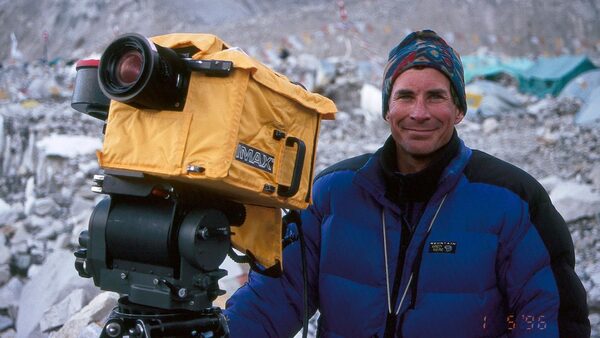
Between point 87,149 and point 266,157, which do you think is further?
point 87,149

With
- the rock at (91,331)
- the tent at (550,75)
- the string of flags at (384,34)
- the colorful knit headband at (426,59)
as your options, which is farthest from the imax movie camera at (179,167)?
the string of flags at (384,34)

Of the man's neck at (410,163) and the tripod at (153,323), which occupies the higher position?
the man's neck at (410,163)

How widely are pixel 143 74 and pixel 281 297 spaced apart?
880 mm

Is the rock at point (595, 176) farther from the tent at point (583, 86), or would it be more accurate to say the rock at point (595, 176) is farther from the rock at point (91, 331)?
the tent at point (583, 86)

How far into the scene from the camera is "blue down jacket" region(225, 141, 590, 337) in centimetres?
174

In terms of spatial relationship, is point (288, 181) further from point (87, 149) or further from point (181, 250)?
point (87, 149)

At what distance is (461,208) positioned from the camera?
6.07 feet

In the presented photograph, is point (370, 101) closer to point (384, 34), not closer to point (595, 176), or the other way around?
point (595, 176)

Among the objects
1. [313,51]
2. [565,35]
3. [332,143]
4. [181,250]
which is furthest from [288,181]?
[565,35]

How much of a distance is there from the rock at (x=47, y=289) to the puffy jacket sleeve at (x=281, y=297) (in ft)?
8.41

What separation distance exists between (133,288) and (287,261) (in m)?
0.61

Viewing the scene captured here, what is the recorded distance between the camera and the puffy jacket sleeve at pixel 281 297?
1.95 m

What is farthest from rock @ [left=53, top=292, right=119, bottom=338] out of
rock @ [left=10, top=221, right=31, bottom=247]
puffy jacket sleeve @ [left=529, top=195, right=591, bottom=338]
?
rock @ [left=10, top=221, right=31, bottom=247]

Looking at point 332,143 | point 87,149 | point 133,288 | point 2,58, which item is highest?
point 2,58
